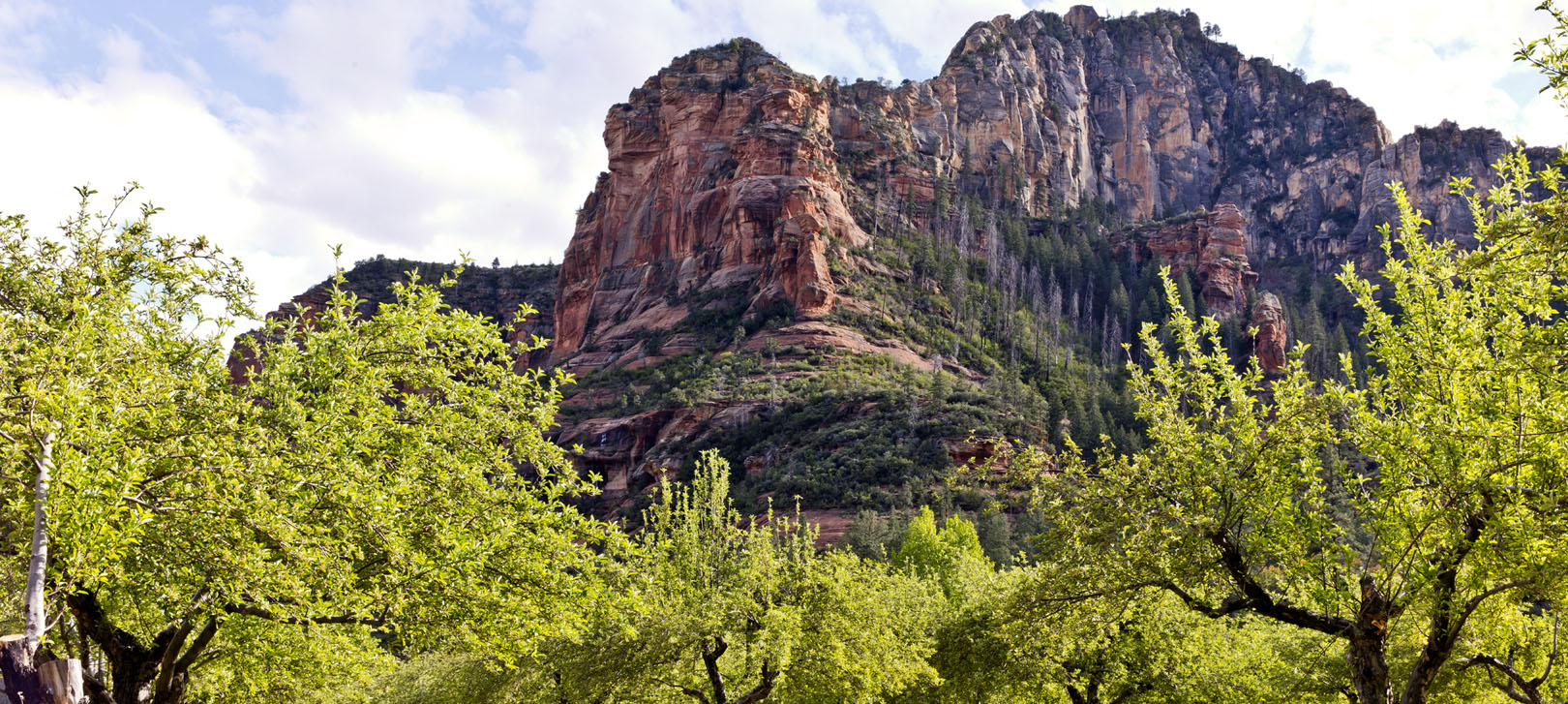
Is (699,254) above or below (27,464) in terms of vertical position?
above

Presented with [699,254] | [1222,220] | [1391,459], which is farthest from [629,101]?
[1391,459]

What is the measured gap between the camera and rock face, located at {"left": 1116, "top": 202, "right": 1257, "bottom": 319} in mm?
129500

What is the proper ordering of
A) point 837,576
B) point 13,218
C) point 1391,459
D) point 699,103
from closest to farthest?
point 1391,459 → point 13,218 → point 837,576 → point 699,103

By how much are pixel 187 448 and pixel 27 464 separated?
5.67ft

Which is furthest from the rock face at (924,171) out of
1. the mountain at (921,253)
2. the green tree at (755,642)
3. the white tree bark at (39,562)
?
the white tree bark at (39,562)

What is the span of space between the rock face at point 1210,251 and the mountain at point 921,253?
1.74 feet

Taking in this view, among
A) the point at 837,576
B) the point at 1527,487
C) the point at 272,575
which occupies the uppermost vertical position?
the point at 1527,487

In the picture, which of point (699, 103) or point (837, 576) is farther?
point (699, 103)

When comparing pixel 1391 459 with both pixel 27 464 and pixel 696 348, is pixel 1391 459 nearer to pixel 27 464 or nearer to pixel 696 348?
pixel 27 464

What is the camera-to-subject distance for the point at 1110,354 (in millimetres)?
119125

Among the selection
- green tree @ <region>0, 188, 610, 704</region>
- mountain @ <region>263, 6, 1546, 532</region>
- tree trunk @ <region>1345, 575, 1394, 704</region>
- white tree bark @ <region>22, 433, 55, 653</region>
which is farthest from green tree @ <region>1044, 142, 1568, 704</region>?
mountain @ <region>263, 6, 1546, 532</region>

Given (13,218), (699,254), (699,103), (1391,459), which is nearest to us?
(1391,459)

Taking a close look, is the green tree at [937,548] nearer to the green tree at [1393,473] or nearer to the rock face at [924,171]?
the green tree at [1393,473]

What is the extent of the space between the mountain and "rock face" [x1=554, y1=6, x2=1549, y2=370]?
1.57 feet
